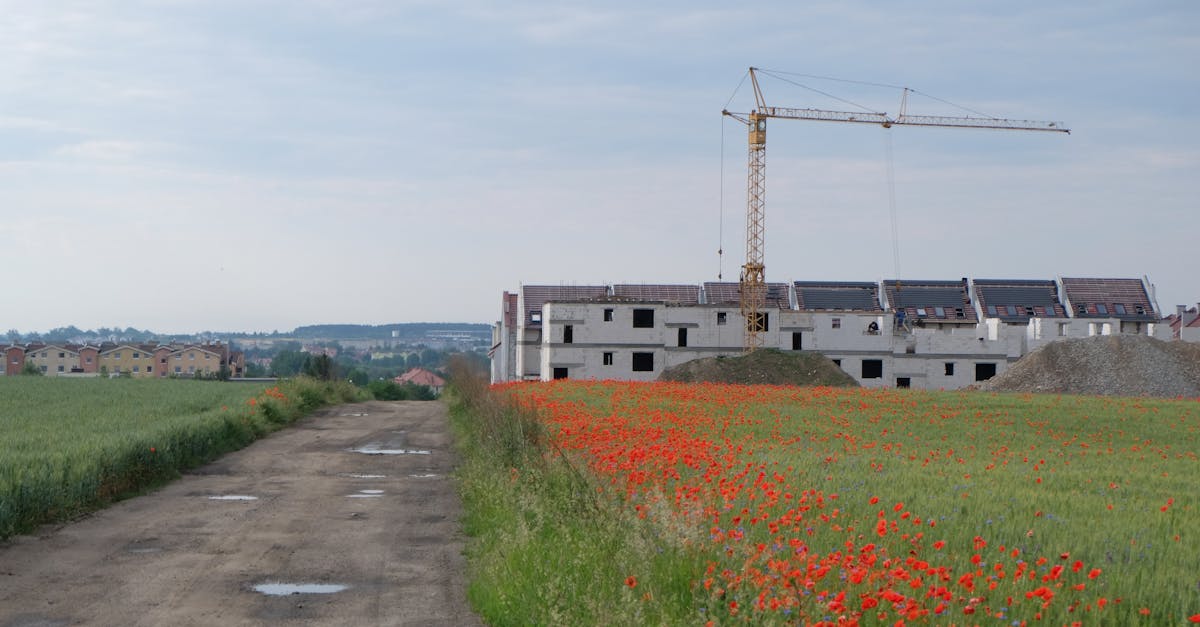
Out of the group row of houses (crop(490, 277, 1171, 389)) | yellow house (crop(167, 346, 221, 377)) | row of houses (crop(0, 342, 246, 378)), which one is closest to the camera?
row of houses (crop(490, 277, 1171, 389))

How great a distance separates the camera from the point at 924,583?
8.59 metres

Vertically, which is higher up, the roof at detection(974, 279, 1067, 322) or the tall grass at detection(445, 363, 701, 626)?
the roof at detection(974, 279, 1067, 322)

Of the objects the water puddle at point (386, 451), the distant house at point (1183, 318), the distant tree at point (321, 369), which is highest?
the distant house at point (1183, 318)

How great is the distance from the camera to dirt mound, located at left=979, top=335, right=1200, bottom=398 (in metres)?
59.8

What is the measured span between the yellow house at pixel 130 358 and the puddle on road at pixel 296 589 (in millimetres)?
182688

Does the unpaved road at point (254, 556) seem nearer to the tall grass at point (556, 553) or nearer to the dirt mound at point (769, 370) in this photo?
the tall grass at point (556, 553)

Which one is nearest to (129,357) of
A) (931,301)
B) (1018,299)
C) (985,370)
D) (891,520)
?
(931,301)

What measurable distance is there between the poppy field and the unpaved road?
187 centimetres

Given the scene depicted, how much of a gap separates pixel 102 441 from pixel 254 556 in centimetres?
877

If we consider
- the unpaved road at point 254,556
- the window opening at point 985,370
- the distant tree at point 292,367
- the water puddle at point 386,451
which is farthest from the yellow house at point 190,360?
the unpaved road at point 254,556

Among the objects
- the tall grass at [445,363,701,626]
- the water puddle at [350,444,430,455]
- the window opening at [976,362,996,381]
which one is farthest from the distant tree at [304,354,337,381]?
the window opening at [976,362,996,381]

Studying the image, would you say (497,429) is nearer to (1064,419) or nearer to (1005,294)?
(1064,419)

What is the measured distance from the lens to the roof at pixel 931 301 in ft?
379

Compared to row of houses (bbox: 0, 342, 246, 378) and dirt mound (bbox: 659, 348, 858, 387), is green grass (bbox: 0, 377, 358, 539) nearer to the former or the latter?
dirt mound (bbox: 659, 348, 858, 387)
